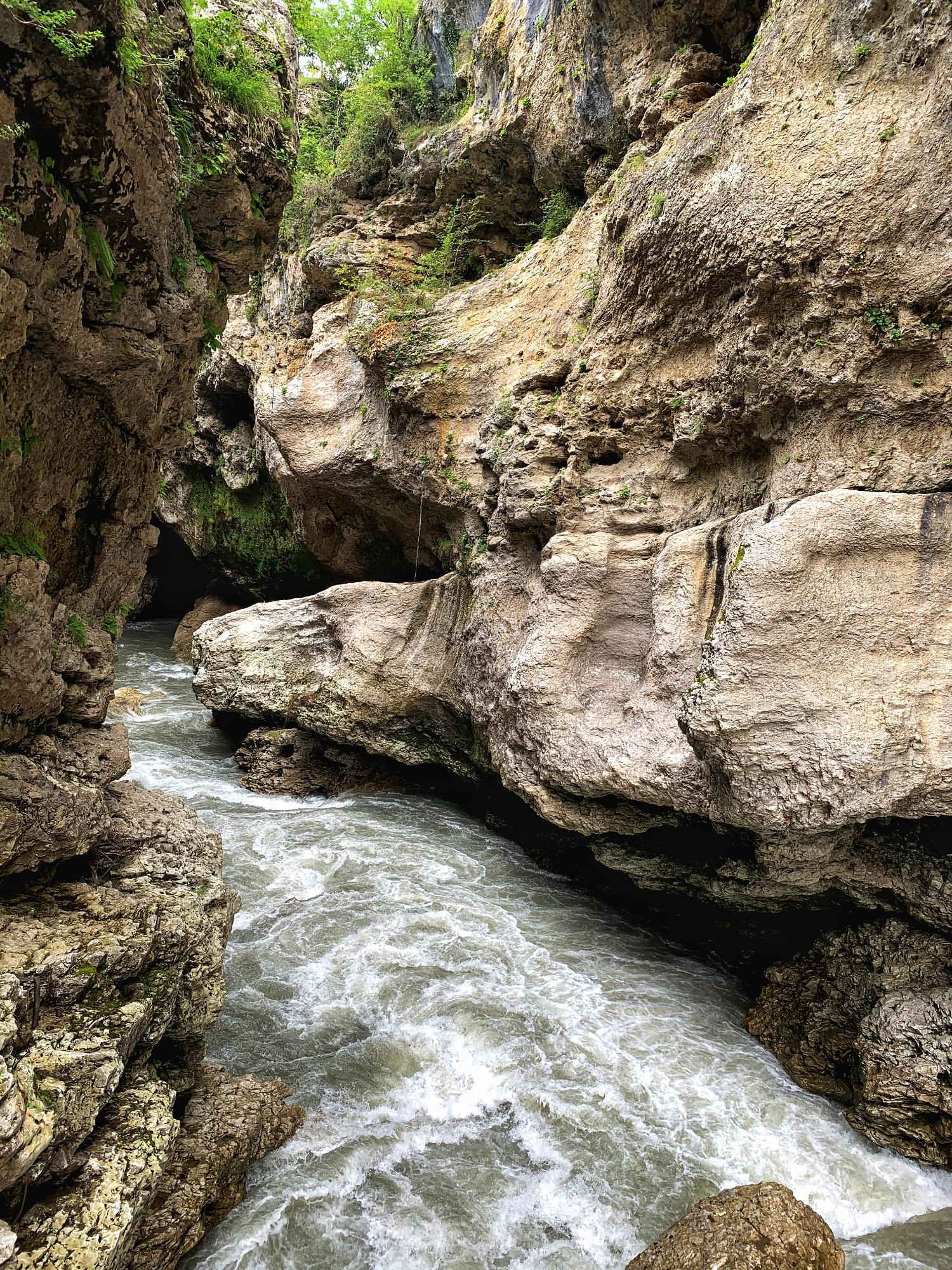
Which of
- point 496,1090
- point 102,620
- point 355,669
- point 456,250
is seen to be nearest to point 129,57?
point 102,620

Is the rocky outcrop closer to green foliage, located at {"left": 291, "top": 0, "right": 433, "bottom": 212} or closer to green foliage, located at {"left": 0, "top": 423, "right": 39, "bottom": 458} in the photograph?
green foliage, located at {"left": 0, "top": 423, "right": 39, "bottom": 458}

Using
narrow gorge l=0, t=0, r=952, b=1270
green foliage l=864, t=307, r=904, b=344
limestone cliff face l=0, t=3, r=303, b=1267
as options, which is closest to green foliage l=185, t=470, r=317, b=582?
narrow gorge l=0, t=0, r=952, b=1270

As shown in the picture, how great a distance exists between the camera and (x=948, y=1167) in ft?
16.3

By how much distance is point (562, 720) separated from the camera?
7582mm

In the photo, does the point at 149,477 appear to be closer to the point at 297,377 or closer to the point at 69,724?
the point at 69,724

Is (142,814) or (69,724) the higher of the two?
(69,724)

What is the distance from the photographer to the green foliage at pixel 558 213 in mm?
10773

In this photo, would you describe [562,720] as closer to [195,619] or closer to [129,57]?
[129,57]

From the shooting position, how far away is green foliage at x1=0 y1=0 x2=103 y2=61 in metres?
2.95

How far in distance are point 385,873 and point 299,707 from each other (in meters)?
3.88

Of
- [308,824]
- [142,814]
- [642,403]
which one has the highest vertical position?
[642,403]

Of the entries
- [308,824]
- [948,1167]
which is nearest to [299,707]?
[308,824]

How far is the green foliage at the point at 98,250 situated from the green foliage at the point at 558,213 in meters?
8.27

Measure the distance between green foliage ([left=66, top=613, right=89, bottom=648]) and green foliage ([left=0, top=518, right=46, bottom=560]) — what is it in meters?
0.48
